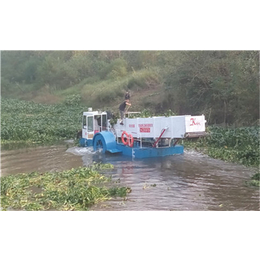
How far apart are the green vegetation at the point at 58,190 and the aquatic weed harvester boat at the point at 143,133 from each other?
8.63ft

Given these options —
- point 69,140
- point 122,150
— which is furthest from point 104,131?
point 69,140

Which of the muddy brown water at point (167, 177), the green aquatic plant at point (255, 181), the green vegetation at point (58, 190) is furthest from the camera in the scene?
the green aquatic plant at point (255, 181)

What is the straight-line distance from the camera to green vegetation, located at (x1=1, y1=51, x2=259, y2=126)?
18.4 m

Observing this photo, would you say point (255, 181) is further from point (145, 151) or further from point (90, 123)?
point (90, 123)

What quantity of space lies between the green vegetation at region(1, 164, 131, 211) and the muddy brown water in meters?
0.37

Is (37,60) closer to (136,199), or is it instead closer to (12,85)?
(12,85)

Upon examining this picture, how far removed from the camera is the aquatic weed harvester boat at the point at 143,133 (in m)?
11.3

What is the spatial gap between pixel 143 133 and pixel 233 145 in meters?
4.17

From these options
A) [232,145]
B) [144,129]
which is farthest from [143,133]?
[232,145]

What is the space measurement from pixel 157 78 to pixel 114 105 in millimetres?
4482

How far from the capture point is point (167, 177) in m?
10.6

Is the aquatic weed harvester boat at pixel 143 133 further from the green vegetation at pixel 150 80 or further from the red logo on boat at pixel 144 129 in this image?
the green vegetation at pixel 150 80

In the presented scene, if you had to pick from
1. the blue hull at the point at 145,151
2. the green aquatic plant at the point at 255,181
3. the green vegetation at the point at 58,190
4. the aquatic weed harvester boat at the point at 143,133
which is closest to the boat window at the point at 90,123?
the aquatic weed harvester boat at the point at 143,133

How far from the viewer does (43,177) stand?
10.7 meters
